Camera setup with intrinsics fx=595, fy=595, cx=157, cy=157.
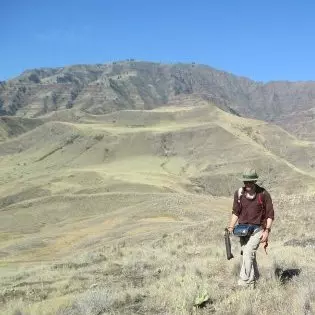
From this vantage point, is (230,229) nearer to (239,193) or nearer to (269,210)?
(239,193)

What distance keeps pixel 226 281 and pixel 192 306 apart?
1.83 meters

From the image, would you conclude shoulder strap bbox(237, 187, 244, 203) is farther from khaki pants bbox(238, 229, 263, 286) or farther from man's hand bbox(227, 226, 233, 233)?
khaki pants bbox(238, 229, 263, 286)

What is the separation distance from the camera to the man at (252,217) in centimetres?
833

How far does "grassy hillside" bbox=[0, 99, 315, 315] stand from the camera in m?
8.48

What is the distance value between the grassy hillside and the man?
0.31 m

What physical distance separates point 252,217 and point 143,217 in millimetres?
27522

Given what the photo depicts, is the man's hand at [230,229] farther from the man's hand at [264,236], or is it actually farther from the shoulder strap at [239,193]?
the man's hand at [264,236]

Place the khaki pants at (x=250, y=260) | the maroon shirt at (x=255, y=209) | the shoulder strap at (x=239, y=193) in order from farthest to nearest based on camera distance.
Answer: the shoulder strap at (x=239, y=193) < the maroon shirt at (x=255, y=209) < the khaki pants at (x=250, y=260)

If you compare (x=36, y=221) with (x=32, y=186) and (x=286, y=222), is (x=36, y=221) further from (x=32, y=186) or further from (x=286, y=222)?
(x=286, y=222)

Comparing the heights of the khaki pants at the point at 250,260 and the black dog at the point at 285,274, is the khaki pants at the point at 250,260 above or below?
above

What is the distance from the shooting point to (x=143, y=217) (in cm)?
3575

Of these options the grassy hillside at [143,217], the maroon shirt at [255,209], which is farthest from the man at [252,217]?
the grassy hillside at [143,217]

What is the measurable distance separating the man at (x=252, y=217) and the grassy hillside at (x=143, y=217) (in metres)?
0.31

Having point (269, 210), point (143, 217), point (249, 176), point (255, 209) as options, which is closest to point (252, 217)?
point (255, 209)
